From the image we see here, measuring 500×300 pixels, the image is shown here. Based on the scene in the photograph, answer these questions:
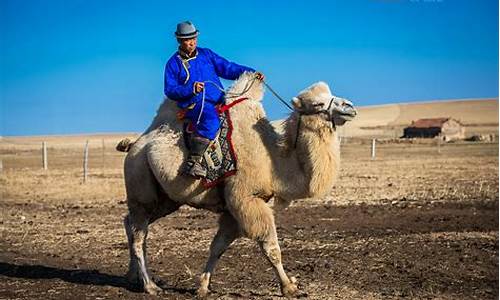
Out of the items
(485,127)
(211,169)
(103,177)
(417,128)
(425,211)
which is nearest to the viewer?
(211,169)

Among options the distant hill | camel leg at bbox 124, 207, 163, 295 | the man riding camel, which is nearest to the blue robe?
the man riding camel

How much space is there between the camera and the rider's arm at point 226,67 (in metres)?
7.72

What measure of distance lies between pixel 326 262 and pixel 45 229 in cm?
594

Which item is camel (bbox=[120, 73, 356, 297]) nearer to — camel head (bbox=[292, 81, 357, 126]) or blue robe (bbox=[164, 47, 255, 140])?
camel head (bbox=[292, 81, 357, 126])

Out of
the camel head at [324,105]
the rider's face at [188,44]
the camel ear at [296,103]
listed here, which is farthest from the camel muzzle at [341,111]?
the rider's face at [188,44]

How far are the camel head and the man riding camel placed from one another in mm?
739

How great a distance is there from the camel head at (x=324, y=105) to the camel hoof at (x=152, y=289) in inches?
94.7

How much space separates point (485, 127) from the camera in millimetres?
95188

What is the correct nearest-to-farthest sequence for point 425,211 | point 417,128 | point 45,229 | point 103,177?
point 45,229
point 425,211
point 103,177
point 417,128

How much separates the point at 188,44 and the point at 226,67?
1.85 feet

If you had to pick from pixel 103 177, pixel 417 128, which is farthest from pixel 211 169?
pixel 417 128

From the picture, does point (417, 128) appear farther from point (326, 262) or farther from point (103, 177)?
point (326, 262)

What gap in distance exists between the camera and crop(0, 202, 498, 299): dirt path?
7.61 meters

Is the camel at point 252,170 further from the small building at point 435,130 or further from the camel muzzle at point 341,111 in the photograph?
the small building at point 435,130
